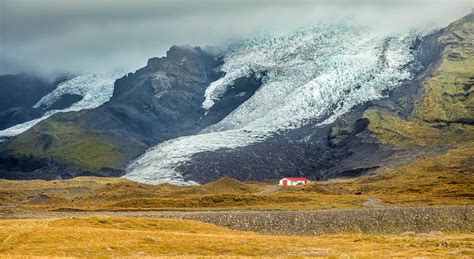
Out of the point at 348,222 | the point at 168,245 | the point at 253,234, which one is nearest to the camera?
the point at 168,245

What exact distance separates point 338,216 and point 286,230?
39.4 feet

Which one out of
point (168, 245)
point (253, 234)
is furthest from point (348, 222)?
point (168, 245)

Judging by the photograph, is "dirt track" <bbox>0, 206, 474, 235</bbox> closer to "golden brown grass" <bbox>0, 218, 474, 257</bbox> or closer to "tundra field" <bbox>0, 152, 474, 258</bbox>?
"tundra field" <bbox>0, 152, 474, 258</bbox>

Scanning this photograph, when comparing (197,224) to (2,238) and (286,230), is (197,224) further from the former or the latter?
(2,238)

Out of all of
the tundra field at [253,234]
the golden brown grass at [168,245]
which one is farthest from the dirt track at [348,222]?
the golden brown grass at [168,245]

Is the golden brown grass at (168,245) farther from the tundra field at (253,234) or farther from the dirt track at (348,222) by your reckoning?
the dirt track at (348,222)

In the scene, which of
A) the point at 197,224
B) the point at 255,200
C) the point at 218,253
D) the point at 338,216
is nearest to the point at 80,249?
the point at 218,253

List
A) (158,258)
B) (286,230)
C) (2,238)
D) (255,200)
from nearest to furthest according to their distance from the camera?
1. (158,258)
2. (2,238)
3. (286,230)
4. (255,200)

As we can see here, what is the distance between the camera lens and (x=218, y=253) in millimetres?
68062

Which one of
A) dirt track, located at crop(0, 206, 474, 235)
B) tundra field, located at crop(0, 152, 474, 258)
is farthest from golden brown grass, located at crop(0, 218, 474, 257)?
dirt track, located at crop(0, 206, 474, 235)

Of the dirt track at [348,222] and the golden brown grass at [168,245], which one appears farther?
the dirt track at [348,222]

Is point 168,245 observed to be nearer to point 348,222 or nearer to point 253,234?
point 253,234

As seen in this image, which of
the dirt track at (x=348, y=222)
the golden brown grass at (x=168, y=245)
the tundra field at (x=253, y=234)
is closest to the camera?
the golden brown grass at (x=168, y=245)

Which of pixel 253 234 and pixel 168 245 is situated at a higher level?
pixel 168 245
